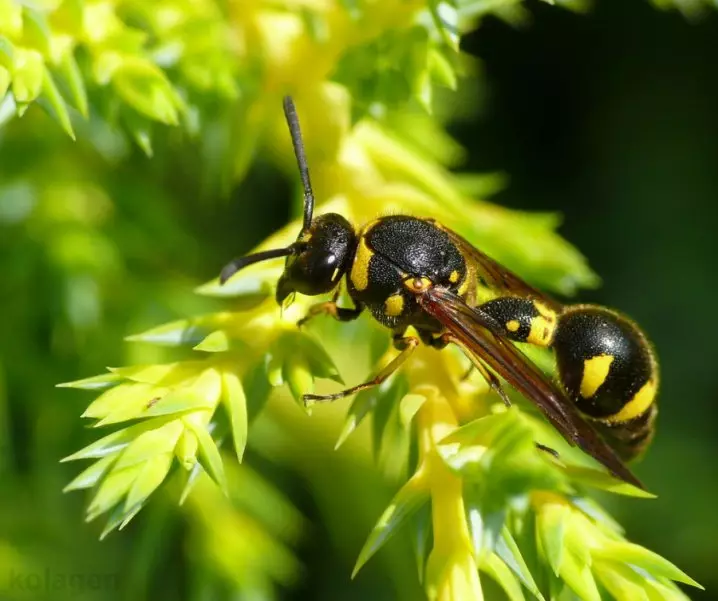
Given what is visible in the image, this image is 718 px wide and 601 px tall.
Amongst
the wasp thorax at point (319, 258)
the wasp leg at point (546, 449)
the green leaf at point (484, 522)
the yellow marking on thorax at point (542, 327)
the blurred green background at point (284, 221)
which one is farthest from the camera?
the blurred green background at point (284, 221)

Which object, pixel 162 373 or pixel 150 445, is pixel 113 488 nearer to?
pixel 150 445

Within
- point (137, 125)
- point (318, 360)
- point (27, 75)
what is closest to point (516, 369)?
point (318, 360)

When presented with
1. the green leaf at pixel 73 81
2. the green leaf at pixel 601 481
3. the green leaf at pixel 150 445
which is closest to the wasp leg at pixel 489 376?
the green leaf at pixel 601 481

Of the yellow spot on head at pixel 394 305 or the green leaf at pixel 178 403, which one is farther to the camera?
the yellow spot on head at pixel 394 305

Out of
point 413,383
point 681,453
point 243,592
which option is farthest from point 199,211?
point 681,453

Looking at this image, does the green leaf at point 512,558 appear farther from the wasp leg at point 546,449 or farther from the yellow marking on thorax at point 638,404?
the yellow marking on thorax at point 638,404

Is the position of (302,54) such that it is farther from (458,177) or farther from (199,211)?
(199,211)
